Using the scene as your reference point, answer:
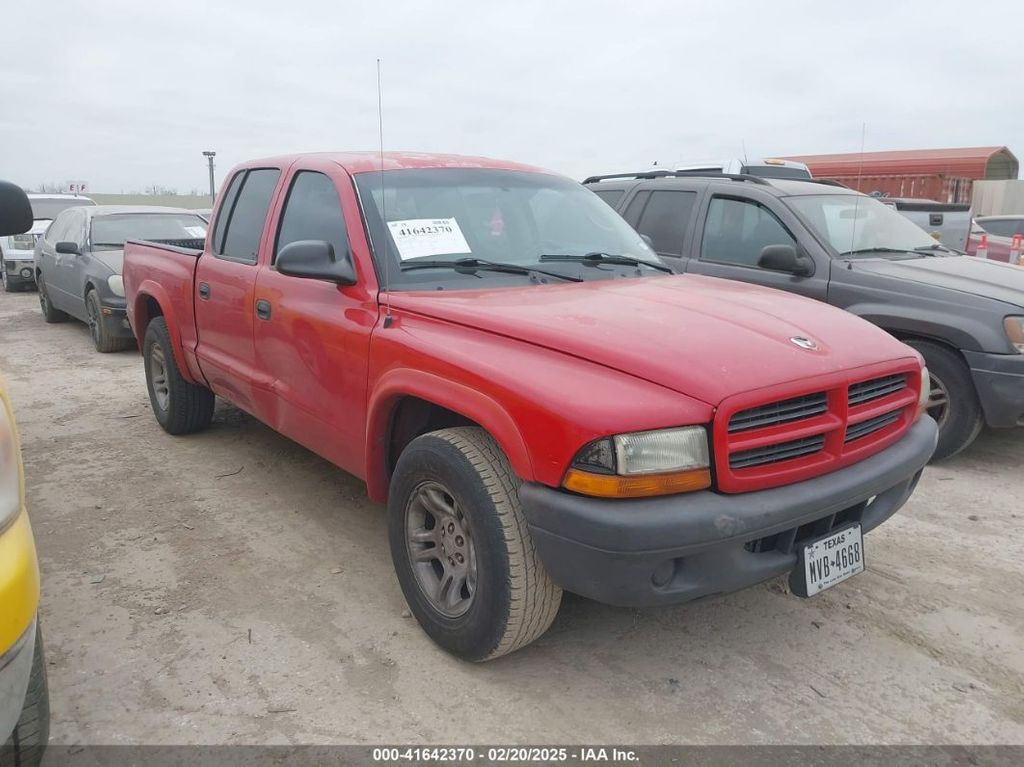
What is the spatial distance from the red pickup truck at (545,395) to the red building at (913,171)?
1154cm

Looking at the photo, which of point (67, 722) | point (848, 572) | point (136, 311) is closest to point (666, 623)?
point (848, 572)

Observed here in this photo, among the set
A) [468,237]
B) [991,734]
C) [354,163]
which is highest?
[354,163]

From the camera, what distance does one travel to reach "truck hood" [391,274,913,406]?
2.38 meters

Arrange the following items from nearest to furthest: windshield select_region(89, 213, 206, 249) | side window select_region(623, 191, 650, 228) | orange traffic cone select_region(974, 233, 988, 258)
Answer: side window select_region(623, 191, 650, 228), windshield select_region(89, 213, 206, 249), orange traffic cone select_region(974, 233, 988, 258)

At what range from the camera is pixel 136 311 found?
18.1 feet

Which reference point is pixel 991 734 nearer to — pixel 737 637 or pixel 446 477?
pixel 737 637

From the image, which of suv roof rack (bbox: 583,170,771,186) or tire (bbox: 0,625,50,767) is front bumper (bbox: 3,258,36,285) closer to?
suv roof rack (bbox: 583,170,771,186)

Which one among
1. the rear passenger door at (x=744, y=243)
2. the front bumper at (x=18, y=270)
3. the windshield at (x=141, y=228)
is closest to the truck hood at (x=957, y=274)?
the rear passenger door at (x=744, y=243)

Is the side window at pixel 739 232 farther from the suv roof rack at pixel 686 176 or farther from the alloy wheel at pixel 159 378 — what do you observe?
the alloy wheel at pixel 159 378

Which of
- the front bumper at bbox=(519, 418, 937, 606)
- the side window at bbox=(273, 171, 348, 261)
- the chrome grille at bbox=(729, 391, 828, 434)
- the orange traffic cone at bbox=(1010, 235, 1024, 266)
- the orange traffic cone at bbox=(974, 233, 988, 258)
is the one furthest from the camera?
the orange traffic cone at bbox=(1010, 235, 1024, 266)

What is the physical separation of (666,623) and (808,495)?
953mm

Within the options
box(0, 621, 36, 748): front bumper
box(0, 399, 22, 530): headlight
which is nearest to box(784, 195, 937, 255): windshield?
box(0, 399, 22, 530): headlight

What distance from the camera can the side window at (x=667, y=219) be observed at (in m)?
6.12

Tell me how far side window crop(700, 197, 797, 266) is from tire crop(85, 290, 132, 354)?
246 inches
